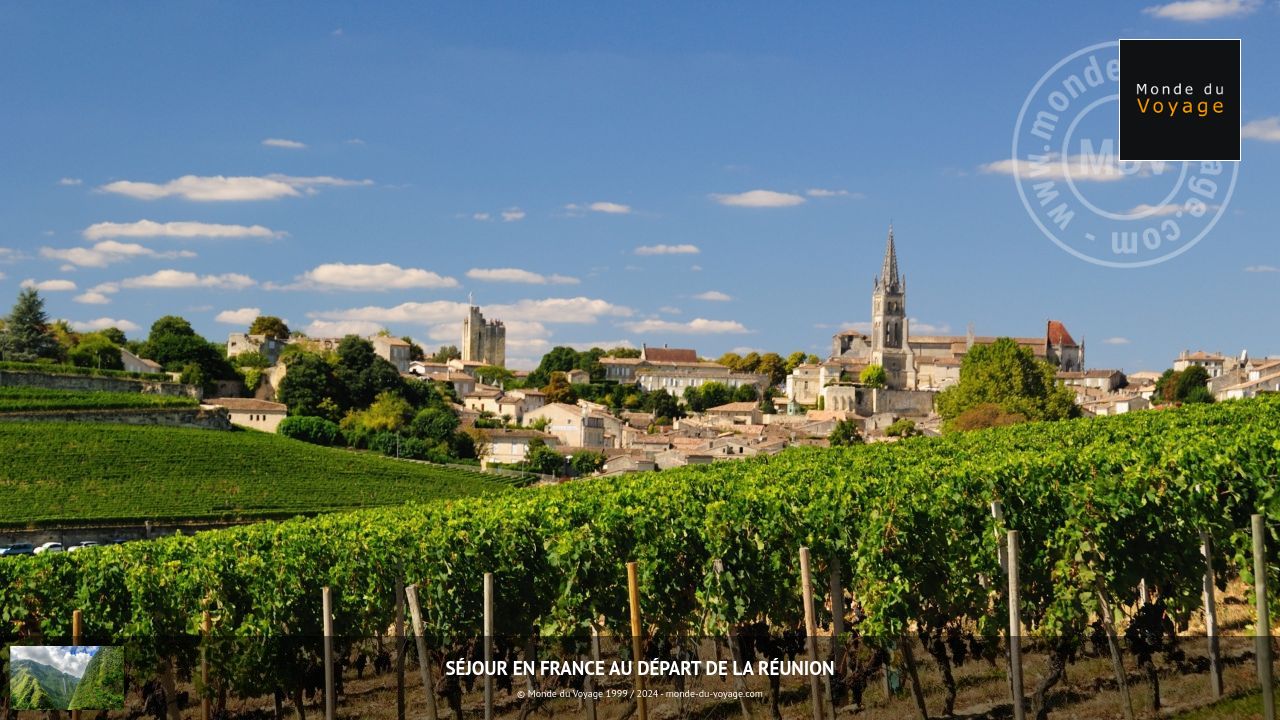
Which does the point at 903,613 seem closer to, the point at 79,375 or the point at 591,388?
the point at 79,375

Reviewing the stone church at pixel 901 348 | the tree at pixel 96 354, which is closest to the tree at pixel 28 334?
the tree at pixel 96 354

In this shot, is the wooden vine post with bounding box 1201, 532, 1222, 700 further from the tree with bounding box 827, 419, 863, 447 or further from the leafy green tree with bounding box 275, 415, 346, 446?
the leafy green tree with bounding box 275, 415, 346, 446

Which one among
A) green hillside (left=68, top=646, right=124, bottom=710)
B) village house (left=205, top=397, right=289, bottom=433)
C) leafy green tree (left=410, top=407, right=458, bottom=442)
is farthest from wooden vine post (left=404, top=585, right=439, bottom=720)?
village house (left=205, top=397, right=289, bottom=433)

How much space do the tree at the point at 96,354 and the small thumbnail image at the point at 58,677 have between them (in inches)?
2987

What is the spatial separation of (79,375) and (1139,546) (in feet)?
229

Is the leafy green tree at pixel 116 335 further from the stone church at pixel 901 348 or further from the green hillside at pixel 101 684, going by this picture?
the green hillside at pixel 101 684

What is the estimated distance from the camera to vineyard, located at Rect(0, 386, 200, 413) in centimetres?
6178

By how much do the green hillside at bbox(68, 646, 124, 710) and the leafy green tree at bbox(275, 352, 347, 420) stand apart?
2810 inches

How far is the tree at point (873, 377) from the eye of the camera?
124 m

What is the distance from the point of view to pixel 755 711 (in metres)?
12.6

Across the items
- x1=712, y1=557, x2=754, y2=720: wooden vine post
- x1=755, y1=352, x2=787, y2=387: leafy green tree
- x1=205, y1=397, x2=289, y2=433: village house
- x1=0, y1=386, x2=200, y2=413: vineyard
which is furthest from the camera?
x1=755, y1=352, x2=787, y2=387: leafy green tree

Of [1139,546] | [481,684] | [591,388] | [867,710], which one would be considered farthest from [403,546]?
[591,388]

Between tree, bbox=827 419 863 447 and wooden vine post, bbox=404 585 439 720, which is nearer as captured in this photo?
wooden vine post, bbox=404 585 439 720

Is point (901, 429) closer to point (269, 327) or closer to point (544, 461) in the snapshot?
point (544, 461)
